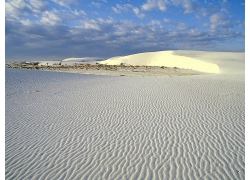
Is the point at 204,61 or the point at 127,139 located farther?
A: the point at 204,61

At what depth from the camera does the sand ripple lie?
4.27 m

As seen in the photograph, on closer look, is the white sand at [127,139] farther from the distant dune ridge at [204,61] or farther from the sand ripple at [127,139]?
the distant dune ridge at [204,61]

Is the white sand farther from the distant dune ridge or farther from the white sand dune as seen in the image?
the white sand dune

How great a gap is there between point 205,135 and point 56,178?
15.6 ft

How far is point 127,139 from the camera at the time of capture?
573cm

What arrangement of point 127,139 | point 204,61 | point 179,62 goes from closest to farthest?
point 127,139 → point 204,61 → point 179,62

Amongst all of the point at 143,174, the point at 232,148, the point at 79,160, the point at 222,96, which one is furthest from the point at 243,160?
the point at 222,96

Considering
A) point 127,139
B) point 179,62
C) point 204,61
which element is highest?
point 204,61

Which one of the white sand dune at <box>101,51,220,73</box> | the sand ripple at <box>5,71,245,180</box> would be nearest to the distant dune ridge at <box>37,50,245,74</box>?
the white sand dune at <box>101,51,220,73</box>

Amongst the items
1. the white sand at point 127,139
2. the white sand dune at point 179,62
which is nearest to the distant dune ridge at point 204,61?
the white sand dune at point 179,62

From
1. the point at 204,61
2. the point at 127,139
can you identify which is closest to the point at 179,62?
the point at 204,61

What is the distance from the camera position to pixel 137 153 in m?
4.93

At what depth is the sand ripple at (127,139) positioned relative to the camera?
427 centimetres

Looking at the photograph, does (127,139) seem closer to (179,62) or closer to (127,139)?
(127,139)
